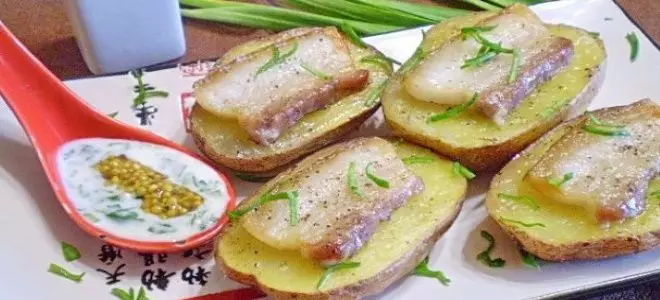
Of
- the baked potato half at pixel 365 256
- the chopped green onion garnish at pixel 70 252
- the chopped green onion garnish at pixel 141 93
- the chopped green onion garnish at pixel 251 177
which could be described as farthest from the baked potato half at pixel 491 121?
the chopped green onion garnish at pixel 70 252

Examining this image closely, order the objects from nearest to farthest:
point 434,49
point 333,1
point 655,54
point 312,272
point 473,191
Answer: point 312,272 → point 473,191 → point 434,49 → point 655,54 → point 333,1

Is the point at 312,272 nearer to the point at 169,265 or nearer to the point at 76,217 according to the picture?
the point at 169,265

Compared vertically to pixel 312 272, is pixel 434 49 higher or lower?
higher

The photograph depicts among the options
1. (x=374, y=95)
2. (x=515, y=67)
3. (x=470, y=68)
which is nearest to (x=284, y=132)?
(x=374, y=95)

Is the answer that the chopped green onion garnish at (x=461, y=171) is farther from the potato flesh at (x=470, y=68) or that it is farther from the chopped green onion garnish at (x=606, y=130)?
the chopped green onion garnish at (x=606, y=130)

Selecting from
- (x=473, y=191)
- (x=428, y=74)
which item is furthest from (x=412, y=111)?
(x=473, y=191)

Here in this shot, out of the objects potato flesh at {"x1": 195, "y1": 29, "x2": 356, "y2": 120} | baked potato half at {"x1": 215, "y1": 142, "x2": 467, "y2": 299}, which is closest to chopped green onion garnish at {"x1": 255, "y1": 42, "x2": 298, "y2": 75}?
potato flesh at {"x1": 195, "y1": 29, "x2": 356, "y2": 120}
